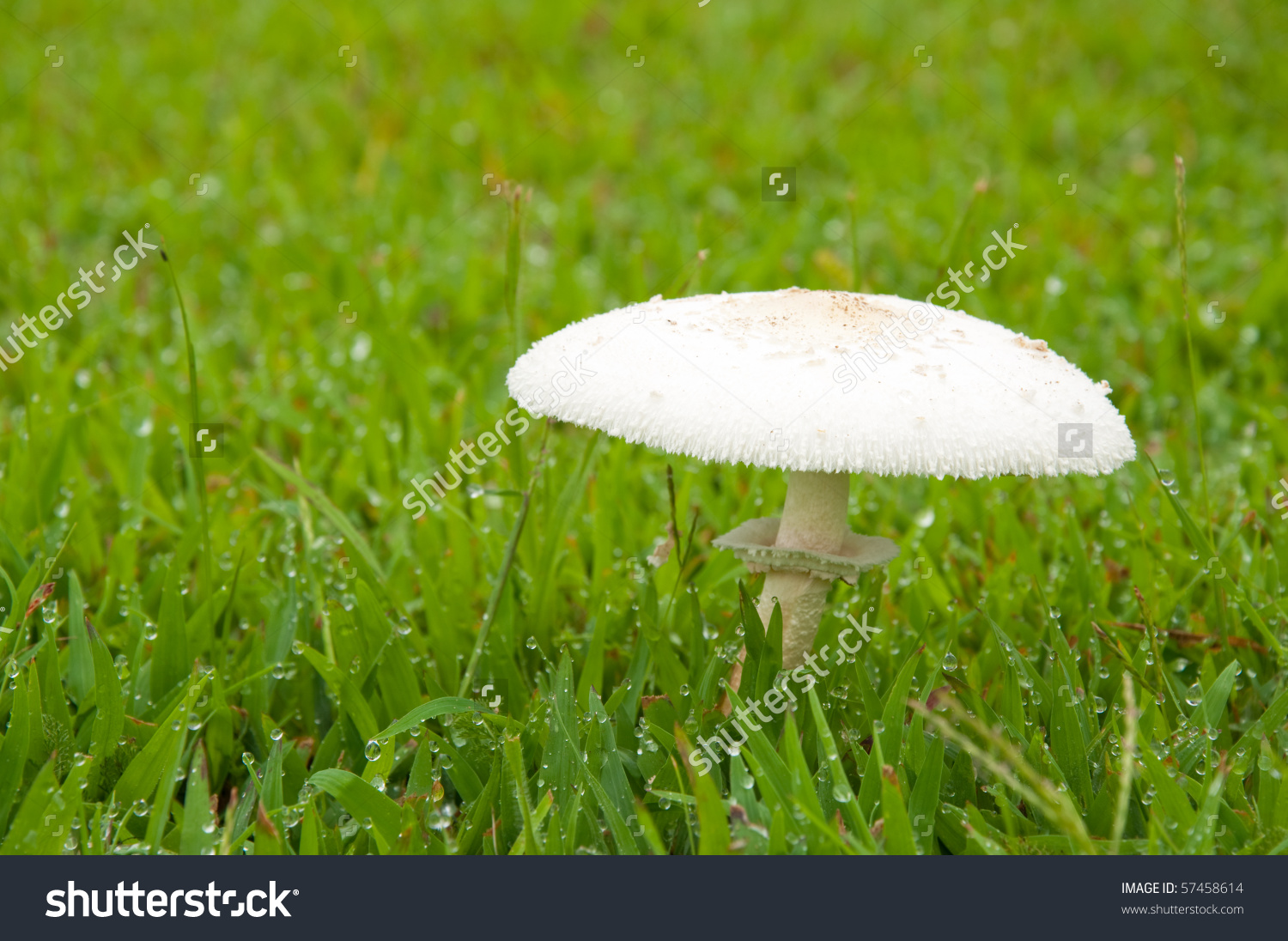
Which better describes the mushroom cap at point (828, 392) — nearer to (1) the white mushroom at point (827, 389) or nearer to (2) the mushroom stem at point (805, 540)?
(1) the white mushroom at point (827, 389)

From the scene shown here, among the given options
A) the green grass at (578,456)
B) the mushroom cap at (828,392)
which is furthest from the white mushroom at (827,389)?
the green grass at (578,456)

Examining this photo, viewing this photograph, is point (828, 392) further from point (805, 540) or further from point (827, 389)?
point (805, 540)

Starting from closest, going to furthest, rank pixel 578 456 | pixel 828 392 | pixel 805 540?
pixel 828 392, pixel 805 540, pixel 578 456

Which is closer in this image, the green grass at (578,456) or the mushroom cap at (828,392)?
the mushroom cap at (828,392)

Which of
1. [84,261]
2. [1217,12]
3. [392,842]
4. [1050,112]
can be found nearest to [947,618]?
[392,842]

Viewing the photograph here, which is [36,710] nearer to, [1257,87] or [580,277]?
[580,277]

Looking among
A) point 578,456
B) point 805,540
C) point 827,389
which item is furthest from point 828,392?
point 578,456
